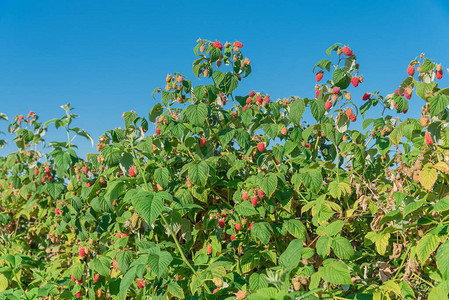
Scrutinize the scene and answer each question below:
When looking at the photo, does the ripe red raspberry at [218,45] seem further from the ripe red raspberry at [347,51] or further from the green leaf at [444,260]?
the green leaf at [444,260]

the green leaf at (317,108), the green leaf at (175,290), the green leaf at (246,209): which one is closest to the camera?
the green leaf at (175,290)

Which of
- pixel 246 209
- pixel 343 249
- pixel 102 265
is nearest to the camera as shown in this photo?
pixel 343 249

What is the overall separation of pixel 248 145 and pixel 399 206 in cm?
103

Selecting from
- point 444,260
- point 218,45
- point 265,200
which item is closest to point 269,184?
point 265,200

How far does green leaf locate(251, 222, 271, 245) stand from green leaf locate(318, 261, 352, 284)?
0.45 meters

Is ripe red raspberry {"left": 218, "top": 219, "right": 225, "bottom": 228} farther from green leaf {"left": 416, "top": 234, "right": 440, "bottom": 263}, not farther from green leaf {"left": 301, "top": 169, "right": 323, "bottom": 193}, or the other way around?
green leaf {"left": 416, "top": 234, "right": 440, "bottom": 263}

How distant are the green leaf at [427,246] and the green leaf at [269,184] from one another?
31.6 inches

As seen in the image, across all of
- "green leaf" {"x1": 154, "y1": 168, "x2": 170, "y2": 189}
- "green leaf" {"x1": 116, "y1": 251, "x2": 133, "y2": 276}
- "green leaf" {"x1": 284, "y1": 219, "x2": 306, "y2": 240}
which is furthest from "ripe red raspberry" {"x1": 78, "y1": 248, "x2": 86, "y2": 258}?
"green leaf" {"x1": 284, "y1": 219, "x2": 306, "y2": 240}

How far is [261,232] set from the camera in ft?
7.50

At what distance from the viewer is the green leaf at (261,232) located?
2.26 meters

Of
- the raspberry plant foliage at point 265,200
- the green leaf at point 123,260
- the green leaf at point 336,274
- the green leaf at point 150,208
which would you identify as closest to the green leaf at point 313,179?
the raspberry plant foliage at point 265,200

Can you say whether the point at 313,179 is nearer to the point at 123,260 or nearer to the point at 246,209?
the point at 246,209

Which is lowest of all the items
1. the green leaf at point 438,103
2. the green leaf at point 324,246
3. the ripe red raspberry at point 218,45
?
the green leaf at point 324,246

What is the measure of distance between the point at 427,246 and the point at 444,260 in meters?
0.18
